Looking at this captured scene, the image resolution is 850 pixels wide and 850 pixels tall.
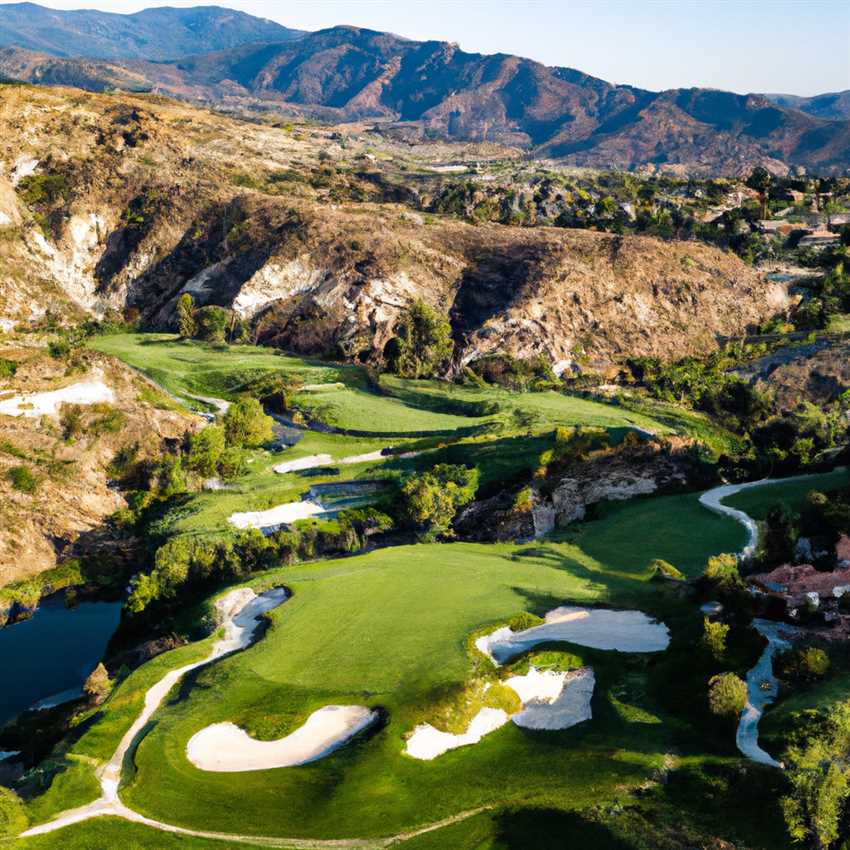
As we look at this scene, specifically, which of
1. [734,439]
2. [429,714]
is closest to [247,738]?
[429,714]

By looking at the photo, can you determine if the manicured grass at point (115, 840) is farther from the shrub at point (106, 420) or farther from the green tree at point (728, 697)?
the shrub at point (106, 420)

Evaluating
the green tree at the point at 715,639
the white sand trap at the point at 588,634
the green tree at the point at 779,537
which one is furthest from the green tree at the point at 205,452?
the green tree at the point at 715,639

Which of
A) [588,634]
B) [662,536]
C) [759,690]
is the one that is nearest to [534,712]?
[588,634]

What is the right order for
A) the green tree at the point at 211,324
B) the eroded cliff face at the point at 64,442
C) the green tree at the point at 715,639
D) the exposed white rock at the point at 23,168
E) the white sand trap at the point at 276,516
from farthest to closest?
1. the exposed white rock at the point at 23,168
2. the green tree at the point at 211,324
3. the eroded cliff face at the point at 64,442
4. the white sand trap at the point at 276,516
5. the green tree at the point at 715,639

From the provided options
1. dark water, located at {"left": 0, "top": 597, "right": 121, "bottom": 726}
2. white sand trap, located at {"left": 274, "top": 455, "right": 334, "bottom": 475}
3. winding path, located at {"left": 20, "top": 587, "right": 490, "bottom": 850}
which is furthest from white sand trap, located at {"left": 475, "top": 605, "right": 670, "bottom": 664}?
white sand trap, located at {"left": 274, "top": 455, "right": 334, "bottom": 475}

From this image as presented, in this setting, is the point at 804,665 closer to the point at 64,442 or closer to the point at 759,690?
the point at 759,690

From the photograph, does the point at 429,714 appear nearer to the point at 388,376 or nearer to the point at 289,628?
the point at 289,628
